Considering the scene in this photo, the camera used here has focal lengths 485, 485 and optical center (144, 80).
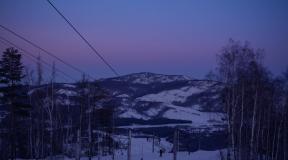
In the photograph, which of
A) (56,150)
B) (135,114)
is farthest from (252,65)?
(135,114)

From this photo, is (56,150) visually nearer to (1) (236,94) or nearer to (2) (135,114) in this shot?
(1) (236,94)

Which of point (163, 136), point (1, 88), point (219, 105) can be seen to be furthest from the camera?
point (163, 136)

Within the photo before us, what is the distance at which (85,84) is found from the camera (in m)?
45.3

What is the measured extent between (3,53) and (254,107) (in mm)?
20507

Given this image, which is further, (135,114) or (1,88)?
(135,114)

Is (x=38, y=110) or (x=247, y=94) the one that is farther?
(x=38, y=110)

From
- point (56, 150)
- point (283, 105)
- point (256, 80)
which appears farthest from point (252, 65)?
point (56, 150)

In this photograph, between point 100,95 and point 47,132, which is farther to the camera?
point 47,132

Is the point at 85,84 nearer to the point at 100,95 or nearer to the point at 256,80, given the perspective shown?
the point at 100,95

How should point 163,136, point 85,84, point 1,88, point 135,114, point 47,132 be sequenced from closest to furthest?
point 1,88 → point 85,84 → point 47,132 → point 163,136 → point 135,114

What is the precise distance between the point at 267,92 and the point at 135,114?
495 ft

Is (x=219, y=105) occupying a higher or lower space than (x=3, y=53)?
lower

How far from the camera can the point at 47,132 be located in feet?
186

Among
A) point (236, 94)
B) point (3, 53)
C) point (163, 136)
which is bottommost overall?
point (163, 136)
